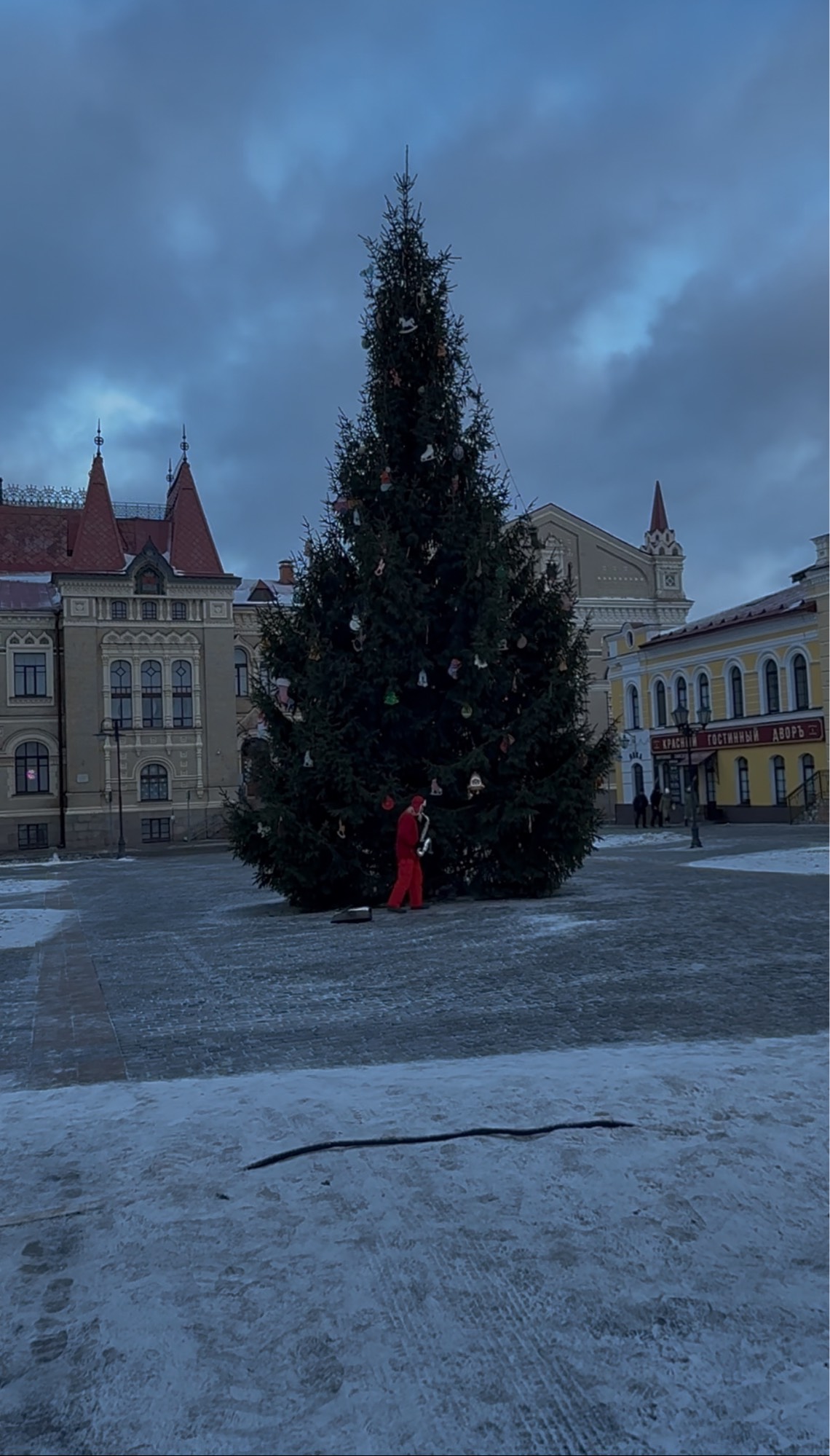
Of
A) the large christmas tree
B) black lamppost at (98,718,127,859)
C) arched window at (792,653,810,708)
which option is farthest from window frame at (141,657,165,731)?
the large christmas tree

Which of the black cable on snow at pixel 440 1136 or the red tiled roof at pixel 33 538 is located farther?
the red tiled roof at pixel 33 538

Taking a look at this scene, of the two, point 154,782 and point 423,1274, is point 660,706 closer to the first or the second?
point 154,782

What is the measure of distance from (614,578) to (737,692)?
14649 millimetres

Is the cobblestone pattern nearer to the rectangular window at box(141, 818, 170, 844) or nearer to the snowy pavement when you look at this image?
the snowy pavement

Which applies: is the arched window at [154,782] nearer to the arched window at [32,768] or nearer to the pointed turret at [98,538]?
the arched window at [32,768]

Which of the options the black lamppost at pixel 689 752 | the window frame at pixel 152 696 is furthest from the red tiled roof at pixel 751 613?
the window frame at pixel 152 696

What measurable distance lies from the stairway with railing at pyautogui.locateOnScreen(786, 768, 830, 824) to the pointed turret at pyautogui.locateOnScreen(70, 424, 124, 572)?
28782 millimetres

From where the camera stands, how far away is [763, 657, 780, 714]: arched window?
3862cm

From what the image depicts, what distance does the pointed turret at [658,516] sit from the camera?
55.5m

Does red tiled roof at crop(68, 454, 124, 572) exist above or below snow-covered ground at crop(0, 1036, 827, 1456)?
above

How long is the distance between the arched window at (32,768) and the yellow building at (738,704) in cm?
2394

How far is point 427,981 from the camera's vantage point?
8.29m

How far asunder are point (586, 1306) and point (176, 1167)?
1.78 m

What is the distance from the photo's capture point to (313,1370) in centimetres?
290
